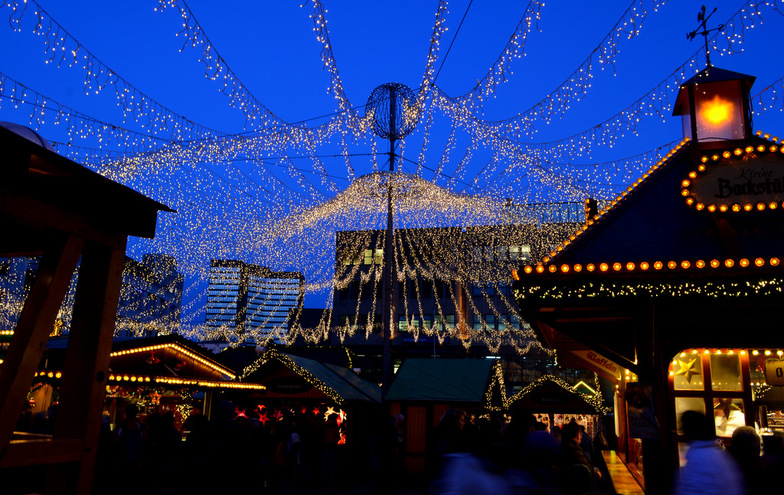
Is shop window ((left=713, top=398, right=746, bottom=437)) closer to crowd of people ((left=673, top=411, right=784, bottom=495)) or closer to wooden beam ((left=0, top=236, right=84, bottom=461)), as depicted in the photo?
crowd of people ((left=673, top=411, right=784, bottom=495))

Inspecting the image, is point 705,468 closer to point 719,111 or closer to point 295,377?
point 719,111

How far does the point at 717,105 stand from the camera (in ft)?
35.2

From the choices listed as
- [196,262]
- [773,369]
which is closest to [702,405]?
[773,369]

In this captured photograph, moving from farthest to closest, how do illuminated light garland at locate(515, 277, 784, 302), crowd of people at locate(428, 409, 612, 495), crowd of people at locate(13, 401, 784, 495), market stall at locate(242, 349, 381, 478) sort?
1. market stall at locate(242, 349, 381, 478)
2. illuminated light garland at locate(515, 277, 784, 302)
3. crowd of people at locate(13, 401, 784, 495)
4. crowd of people at locate(428, 409, 612, 495)

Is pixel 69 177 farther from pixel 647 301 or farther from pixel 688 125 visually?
pixel 688 125

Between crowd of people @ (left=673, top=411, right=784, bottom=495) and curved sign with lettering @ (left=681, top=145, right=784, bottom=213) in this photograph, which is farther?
curved sign with lettering @ (left=681, top=145, right=784, bottom=213)

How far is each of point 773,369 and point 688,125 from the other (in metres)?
4.82

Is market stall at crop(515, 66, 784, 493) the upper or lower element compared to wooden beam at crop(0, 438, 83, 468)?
upper

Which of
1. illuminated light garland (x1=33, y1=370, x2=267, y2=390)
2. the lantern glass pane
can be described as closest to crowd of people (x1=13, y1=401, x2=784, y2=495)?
the lantern glass pane

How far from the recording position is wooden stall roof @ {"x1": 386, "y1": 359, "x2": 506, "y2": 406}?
53.1 feet

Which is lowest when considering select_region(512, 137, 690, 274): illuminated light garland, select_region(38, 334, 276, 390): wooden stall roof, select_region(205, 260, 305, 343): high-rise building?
select_region(38, 334, 276, 390): wooden stall roof

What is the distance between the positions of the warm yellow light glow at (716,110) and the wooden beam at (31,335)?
10.4m

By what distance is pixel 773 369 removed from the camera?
11062 mm

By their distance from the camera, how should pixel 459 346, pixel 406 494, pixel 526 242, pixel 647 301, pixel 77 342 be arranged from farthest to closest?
1. pixel 459 346
2. pixel 526 242
3. pixel 406 494
4. pixel 647 301
5. pixel 77 342
